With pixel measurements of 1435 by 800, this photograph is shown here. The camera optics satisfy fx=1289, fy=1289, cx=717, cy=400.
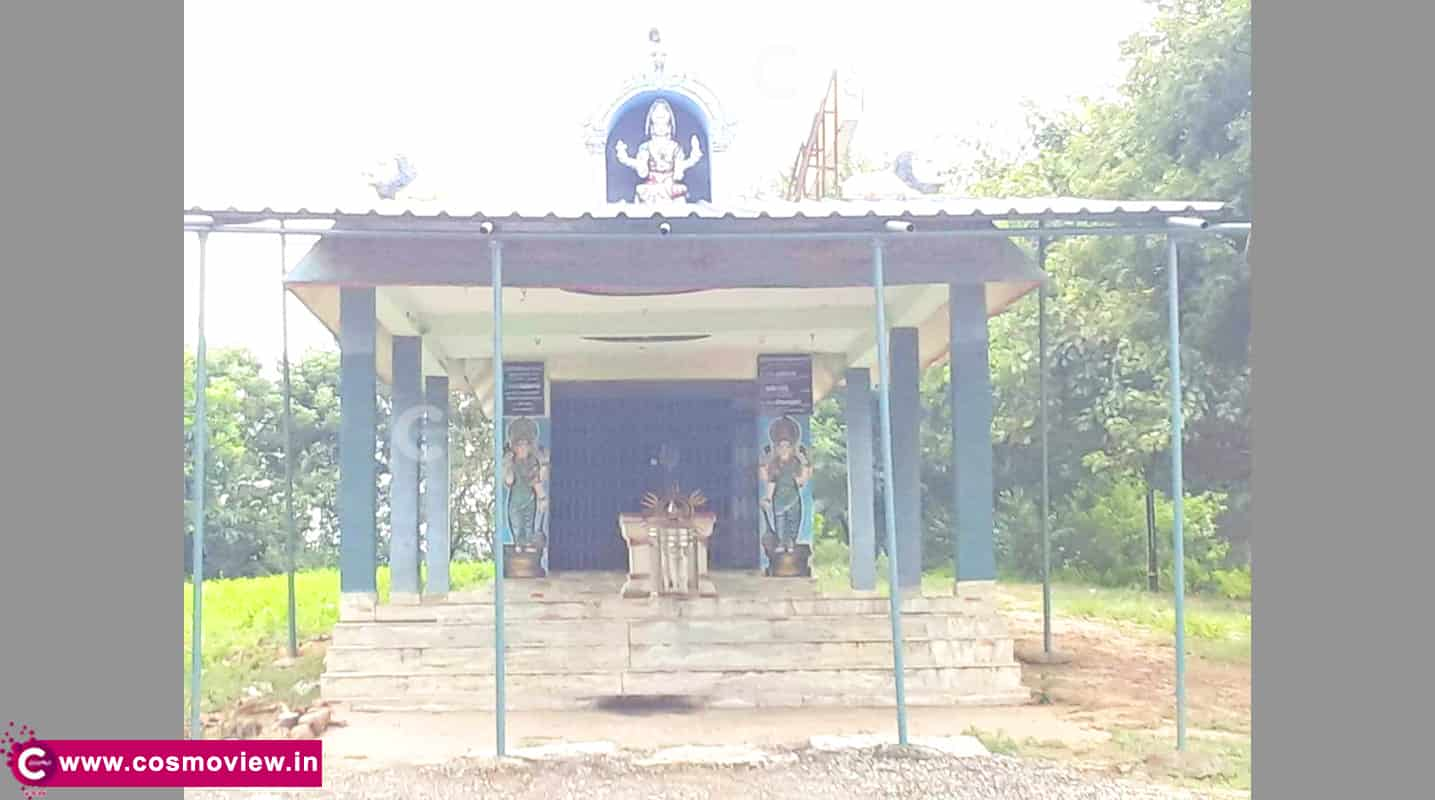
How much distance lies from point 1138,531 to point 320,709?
14779 mm

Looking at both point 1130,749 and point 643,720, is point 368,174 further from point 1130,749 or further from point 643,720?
point 1130,749

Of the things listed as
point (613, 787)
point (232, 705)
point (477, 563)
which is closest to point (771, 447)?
point (232, 705)

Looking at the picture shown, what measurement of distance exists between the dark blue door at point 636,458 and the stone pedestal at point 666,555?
4071 mm

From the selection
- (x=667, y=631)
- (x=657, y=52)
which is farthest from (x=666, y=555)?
(x=657, y=52)

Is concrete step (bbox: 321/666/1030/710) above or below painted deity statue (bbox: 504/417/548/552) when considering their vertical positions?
below

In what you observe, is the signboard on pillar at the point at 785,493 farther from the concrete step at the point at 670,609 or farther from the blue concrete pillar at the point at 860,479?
the concrete step at the point at 670,609

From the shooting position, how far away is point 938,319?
10.7 meters

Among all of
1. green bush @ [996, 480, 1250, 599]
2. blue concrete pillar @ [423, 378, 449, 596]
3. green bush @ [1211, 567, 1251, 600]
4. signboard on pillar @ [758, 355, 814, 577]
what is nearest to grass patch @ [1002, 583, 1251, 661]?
green bush @ [1211, 567, 1251, 600]

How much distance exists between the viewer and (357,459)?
902 centimetres

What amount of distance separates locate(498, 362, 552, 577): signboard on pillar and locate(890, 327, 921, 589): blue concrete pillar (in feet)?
12.5

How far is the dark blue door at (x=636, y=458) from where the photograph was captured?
47.2 feet

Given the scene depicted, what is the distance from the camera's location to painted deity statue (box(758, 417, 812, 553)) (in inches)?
537

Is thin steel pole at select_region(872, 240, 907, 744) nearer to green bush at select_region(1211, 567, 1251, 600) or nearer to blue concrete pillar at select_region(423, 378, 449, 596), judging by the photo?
blue concrete pillar at select_region(423, 378, 449, 596)

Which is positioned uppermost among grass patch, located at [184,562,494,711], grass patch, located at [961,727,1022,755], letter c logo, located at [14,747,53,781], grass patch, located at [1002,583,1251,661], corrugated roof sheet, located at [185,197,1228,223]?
corrugated roof sheet, located at [185,197,1228,223]
